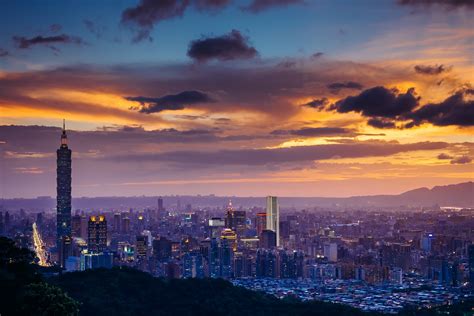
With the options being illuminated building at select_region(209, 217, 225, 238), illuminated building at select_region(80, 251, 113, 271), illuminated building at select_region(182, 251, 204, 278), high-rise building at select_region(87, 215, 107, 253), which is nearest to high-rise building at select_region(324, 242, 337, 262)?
illuminated building at select_region(182, 251, 204, 278)

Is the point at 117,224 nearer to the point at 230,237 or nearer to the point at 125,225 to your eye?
the point at 125,225

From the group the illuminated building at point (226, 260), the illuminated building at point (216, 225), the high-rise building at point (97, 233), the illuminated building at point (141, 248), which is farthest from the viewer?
the illuminated building at point (216, 225)

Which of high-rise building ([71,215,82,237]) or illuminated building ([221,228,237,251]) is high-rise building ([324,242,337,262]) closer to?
illuminated building ([221,228,237,251])

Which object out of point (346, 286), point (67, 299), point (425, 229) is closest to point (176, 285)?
point (67, 299)

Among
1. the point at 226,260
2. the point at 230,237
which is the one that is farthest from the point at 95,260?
the point at 230,237

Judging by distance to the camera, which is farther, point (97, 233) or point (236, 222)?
point (236, 222)

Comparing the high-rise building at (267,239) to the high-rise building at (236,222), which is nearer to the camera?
the high-rise building at (267,239)

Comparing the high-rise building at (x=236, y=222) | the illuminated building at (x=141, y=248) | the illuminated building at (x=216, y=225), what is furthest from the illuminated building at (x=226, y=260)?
the high-rise building at (x=236, y=222)

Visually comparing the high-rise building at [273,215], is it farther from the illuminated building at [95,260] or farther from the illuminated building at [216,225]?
the illuminated building at [95,260]
